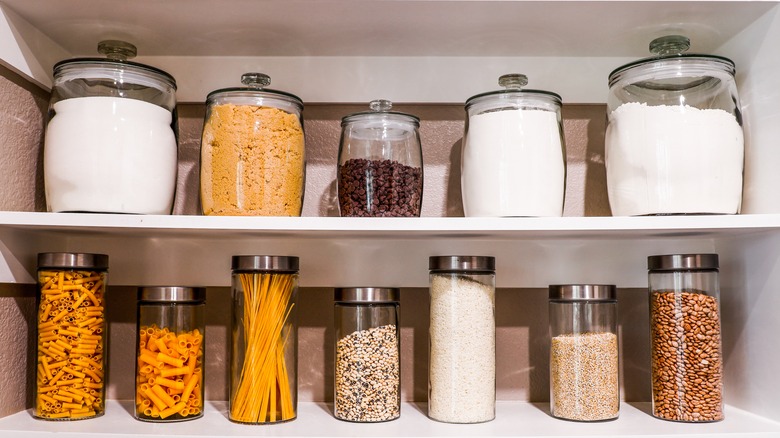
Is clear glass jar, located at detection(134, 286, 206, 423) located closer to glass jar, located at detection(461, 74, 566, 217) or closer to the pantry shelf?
the pantry shelf

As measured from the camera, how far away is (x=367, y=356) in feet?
3.70

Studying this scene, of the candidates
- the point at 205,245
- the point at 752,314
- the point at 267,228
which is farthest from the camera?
the point at 205,245

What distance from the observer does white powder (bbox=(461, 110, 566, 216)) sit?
1.10 m

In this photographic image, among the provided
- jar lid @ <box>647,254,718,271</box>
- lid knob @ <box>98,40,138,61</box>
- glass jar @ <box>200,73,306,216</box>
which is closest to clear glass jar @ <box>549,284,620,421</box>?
jar lid @ <box>647,254,718,271</box>

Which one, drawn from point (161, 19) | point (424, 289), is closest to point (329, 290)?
point (424, 289)

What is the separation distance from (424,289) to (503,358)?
212 mm

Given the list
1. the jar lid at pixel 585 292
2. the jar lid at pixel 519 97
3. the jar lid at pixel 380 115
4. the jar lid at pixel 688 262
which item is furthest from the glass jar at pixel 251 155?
the jar lid at pixel 688 262

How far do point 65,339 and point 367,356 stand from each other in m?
0.50

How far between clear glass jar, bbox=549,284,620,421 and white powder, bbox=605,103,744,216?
6.7 inches

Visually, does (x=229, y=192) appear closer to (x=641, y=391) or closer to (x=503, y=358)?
(x=503, y=358)

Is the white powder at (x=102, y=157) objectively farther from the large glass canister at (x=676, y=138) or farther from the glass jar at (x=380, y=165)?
the large glass canister at (x=676, y=138)

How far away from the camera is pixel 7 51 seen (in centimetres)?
114

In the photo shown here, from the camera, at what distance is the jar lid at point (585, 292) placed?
1.13 meters

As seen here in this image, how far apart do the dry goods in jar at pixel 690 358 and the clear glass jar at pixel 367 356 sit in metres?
0.46
